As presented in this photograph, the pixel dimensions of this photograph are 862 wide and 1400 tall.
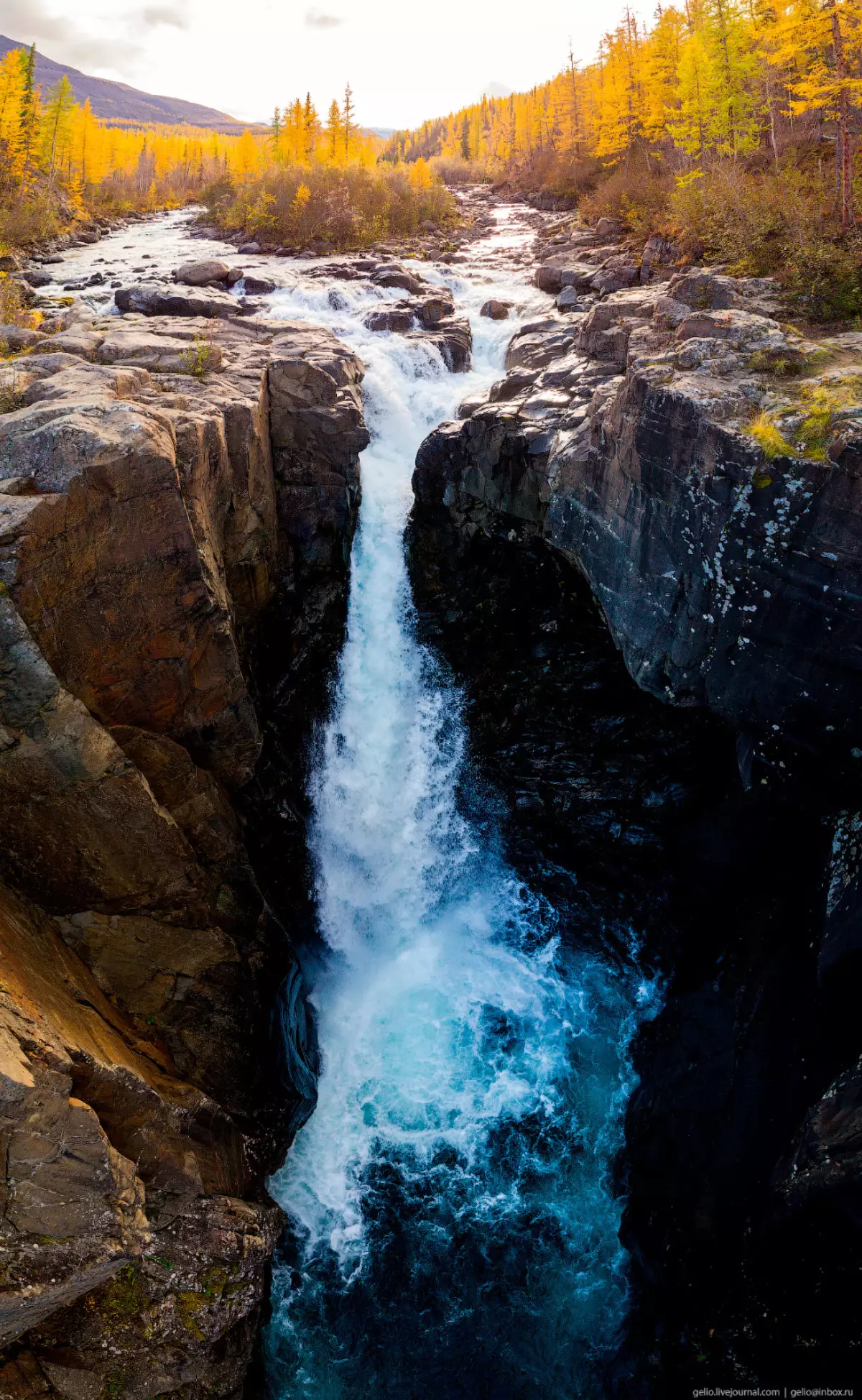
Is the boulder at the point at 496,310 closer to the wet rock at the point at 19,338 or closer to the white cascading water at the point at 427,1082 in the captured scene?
the white cascading water at the point at 427,1082

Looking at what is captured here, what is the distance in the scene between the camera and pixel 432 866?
621 inches

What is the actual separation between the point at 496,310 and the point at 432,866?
68.4 ft

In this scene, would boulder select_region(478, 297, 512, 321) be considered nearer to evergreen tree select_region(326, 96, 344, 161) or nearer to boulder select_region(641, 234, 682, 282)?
boulder select_region(641, 234, 682, 282)

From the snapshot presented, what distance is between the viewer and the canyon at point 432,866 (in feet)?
28.8

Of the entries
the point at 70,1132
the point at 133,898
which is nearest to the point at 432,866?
the point at 133,898

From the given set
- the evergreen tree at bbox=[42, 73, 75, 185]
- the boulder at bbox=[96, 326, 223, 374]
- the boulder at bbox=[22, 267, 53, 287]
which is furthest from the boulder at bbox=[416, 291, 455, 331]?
the evergreen tree at bbox=[42, 73, 75, 185]

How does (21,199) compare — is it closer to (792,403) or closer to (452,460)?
(452,460)

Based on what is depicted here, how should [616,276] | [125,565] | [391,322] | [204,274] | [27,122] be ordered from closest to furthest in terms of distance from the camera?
1. [125,565]
2. [616,276]
3. [391,322]
4. [204,274]
5. [27,122]

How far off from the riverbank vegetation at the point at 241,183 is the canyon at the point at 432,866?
87.6 ft

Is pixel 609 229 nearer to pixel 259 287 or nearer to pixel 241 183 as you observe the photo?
pixel 259 287

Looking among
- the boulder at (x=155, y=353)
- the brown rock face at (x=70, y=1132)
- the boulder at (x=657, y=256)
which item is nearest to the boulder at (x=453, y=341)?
the boulder at (x=657, y=256)

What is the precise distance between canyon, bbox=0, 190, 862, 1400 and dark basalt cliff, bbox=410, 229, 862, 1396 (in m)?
0.07

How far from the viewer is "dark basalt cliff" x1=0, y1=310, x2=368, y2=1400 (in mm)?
7504

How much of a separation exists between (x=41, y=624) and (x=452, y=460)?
33.1ft
